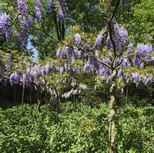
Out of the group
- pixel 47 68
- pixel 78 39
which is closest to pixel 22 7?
pixel 78 39

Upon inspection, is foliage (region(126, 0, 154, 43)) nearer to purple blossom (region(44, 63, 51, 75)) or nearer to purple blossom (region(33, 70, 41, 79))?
purple blossom (region(44, 63, 51, 75))

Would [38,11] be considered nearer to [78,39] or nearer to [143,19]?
[78,39]

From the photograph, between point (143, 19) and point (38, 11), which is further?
point (143, 19)

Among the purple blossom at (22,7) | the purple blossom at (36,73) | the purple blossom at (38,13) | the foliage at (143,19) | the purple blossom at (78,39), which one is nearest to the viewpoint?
the purple blossom at (22,7)

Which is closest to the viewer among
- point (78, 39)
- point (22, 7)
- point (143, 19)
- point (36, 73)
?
point (22, 7)

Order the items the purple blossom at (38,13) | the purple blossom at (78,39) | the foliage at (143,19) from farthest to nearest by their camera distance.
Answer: the foliage at (143,19)
the purple blossom at (78,39)
the purple blossom at (38,13)

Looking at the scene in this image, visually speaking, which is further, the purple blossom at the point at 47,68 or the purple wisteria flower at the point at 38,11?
the purple blossom at the point at 47,68

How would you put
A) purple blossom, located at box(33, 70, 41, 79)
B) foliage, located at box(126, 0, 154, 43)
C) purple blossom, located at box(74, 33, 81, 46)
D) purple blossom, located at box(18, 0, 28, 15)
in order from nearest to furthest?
purple blossom, located at box(18, 0, 28, 15)
purple blossom, located at box(74, 33, 81, 46)
purple blossom, located at box(33, 70, 41, 79)
foliage, located at box(126, 0, 154, 43)

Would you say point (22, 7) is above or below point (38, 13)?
below

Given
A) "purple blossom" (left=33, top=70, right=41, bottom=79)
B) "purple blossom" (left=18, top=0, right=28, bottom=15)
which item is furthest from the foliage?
"purple blossom" (left=18, top=0, right=28, bottom=15)

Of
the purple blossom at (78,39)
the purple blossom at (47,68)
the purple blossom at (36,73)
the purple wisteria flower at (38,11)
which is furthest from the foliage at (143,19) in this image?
the purple wisteria flower at (38,11)

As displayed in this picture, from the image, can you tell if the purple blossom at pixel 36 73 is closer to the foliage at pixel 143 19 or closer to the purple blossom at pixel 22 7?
the purple blossom at pixel 22 7

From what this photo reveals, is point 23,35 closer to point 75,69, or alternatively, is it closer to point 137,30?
point 75,69

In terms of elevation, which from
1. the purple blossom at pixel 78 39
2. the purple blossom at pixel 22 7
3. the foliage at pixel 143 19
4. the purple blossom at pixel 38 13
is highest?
the foliage at pixel 143 19
